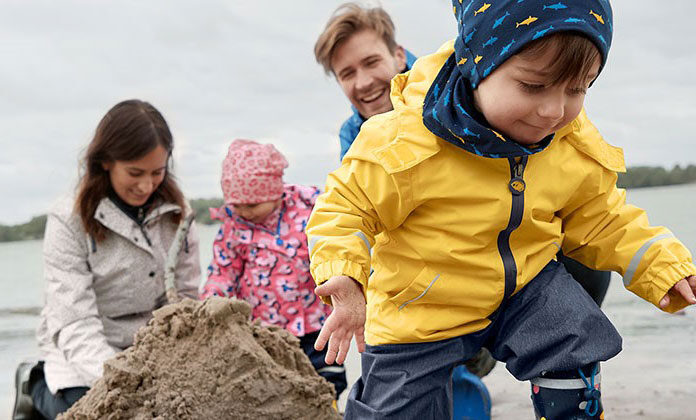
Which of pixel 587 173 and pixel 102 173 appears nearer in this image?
pixel 587 173

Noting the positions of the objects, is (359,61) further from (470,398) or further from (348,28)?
(470,398)

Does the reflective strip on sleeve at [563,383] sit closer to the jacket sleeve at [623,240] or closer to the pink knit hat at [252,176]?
the jacket sleeve at [623,240]

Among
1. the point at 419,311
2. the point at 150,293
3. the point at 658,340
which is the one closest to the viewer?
the point at 419,311

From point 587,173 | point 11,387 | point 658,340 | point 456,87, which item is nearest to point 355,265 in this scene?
point 456,87

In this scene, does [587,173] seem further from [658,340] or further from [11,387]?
[11,387]

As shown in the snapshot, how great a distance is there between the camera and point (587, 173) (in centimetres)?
183

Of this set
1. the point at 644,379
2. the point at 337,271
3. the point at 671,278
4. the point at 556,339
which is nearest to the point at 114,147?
the point at 337,271

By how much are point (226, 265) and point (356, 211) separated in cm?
167

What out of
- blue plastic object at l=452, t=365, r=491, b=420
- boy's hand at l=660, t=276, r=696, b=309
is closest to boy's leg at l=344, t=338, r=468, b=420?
boy's hand at l=660, t=276, r=696, b=309

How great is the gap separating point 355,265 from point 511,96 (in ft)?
1.65

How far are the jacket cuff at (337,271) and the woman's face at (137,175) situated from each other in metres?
1.70

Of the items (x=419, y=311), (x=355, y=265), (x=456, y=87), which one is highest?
(x=456, y=87)

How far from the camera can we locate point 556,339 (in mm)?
1727

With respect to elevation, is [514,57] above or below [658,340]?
above
